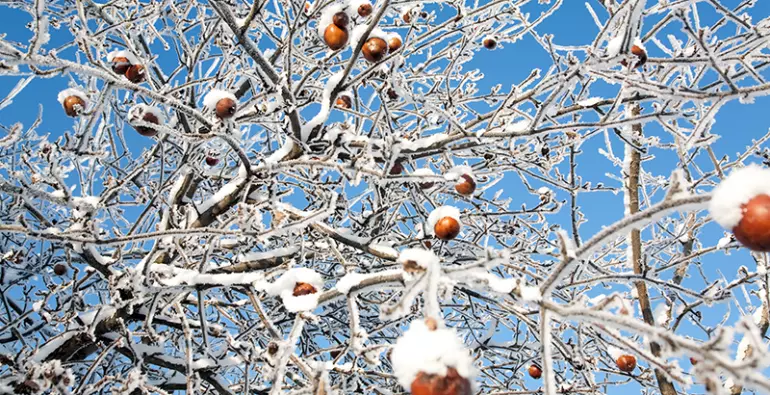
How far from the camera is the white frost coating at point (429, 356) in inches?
37.0

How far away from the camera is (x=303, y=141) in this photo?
308 centimetres

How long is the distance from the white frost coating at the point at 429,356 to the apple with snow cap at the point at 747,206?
54 cm

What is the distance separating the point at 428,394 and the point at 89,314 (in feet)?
9.88

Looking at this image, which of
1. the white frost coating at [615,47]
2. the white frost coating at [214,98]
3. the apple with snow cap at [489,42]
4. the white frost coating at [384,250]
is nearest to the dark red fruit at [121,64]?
the white frost coating at [214,98]

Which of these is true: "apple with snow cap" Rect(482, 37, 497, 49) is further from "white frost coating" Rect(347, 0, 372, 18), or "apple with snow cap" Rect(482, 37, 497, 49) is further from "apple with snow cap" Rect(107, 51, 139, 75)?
"apple with snow cap" Rect(107, 51, 139, 75)

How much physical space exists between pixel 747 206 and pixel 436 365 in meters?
0.63

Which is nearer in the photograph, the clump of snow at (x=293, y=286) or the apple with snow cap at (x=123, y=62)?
the clump of snow at (x=293, y=286)

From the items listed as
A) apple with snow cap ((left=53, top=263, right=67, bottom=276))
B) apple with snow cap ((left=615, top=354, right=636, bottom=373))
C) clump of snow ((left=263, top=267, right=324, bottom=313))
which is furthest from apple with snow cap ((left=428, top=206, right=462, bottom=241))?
apple with snow cap ((left=53, top=263, right=67, bottom=276))

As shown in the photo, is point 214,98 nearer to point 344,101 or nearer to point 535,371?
point 344,101

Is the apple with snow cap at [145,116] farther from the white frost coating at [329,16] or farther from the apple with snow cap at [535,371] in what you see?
the apple with snow cap at [535,371]

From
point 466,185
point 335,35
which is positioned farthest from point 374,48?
point 466,185

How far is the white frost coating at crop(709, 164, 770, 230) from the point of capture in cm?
96

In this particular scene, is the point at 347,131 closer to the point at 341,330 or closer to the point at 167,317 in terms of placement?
the point at 167,317

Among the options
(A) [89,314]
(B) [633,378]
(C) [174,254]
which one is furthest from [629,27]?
(A) [89,314]
